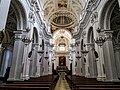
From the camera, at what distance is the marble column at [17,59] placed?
8094 mm

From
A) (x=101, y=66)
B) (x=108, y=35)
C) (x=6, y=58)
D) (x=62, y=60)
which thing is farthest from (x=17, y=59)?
(x=62, y=60)

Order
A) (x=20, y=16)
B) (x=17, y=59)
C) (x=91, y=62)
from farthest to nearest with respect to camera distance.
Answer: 1. (x=91, y=62)
2. (x=20, y=16)
3. (x=17, y=59)

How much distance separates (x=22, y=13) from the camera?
909 cm

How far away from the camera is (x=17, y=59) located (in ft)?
27.6

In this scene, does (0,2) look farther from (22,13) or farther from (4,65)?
(4,65)

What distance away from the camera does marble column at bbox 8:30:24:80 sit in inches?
319

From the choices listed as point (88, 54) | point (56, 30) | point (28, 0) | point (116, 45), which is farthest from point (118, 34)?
point (56, 30)

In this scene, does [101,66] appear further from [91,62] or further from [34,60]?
[34,60]

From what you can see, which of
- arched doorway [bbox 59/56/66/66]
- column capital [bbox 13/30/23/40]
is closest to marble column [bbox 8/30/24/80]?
column capital [bbox 13/30/23/40]

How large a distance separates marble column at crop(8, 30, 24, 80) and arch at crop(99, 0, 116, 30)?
603 cm

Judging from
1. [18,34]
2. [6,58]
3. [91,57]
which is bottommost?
[91,57]

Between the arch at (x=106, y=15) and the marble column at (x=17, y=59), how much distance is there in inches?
237

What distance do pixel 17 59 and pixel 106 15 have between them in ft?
23.2

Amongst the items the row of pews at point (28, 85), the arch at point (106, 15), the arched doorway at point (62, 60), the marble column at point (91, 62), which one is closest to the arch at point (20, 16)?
the row of pews at point (28, 85)
